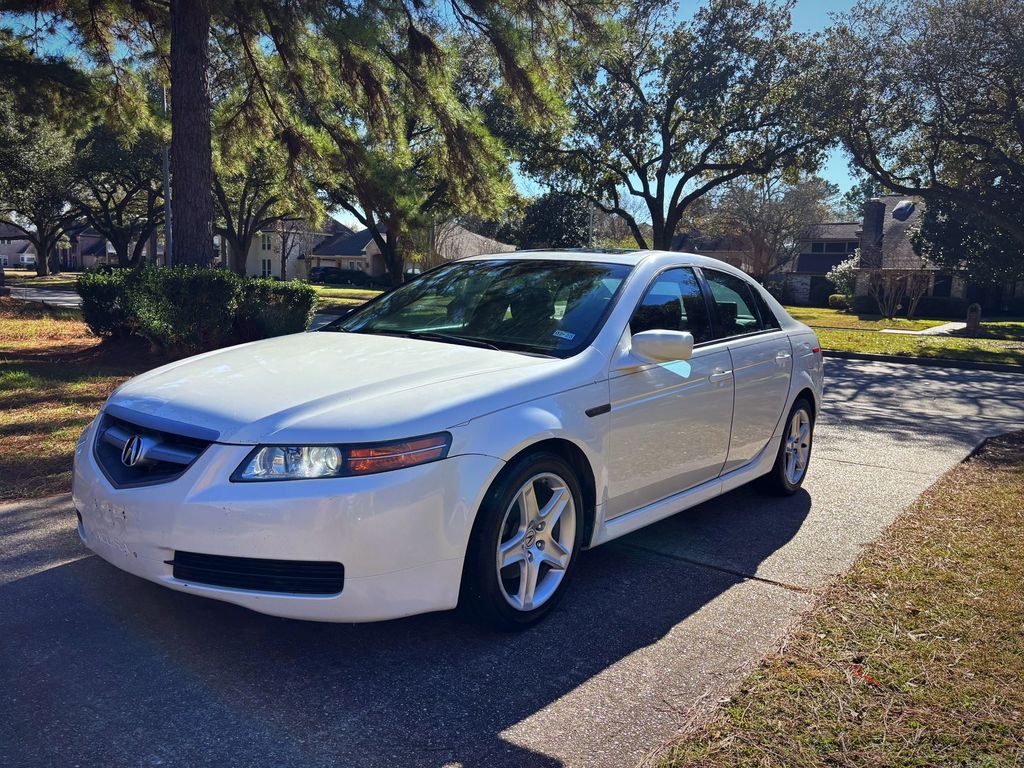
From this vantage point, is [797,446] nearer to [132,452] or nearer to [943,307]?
[132,452]

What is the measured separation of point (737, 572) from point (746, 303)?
1898 millimetres

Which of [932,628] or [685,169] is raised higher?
[685,169]

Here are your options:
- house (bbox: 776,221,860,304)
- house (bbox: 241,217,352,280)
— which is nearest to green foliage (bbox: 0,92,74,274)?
house (bbox: 241,217,352,280)

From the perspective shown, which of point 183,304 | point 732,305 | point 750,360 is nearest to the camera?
point 750,360

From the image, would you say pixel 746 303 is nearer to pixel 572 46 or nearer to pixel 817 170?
pixel 572 46

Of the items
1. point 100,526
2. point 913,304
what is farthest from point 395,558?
point 913,304

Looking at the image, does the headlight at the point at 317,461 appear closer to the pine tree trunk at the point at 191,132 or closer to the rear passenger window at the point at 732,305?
the rear passenger window at the point at 732,305

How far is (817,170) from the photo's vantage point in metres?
25.2

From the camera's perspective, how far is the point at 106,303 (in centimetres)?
1156

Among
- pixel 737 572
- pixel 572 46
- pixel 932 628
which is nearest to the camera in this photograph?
pixel 932 628

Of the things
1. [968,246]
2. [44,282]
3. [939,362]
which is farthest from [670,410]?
[44,282]

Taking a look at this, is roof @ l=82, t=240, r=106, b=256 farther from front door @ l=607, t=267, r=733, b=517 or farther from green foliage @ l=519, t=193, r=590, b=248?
front door @ l=607, t=267, r=733, b=517

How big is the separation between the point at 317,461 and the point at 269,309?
362 inches

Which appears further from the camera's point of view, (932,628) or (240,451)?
(932,628)
